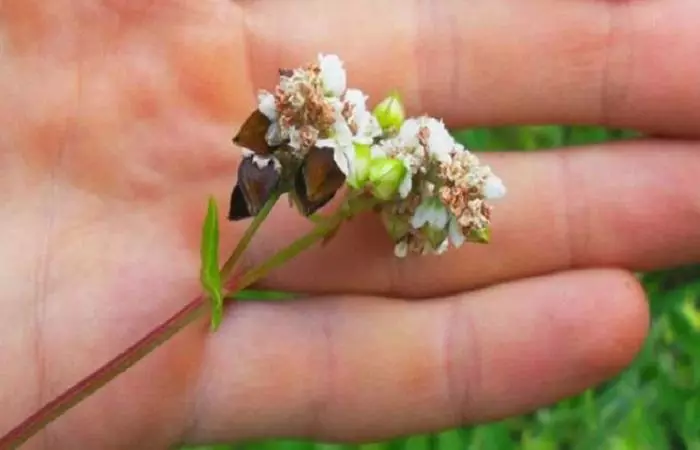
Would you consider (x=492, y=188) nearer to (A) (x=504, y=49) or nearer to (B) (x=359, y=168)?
(B) (x=359, y=168)

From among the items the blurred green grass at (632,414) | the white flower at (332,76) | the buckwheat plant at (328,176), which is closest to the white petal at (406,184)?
the buckwheat plant at (328,176)

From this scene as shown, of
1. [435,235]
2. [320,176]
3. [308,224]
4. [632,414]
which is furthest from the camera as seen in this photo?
[632,414]

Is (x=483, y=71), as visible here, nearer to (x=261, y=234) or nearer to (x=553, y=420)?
(x=261, y=234)

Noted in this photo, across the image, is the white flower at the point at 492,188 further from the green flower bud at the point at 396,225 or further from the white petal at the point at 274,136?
the white petal at the point at 274,136

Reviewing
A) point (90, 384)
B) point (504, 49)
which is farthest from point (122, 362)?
point (504, 49)

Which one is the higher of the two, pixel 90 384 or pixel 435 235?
pixel 435 235

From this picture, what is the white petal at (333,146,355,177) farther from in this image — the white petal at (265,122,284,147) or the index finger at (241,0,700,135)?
the index finger at (241,0,700,135)

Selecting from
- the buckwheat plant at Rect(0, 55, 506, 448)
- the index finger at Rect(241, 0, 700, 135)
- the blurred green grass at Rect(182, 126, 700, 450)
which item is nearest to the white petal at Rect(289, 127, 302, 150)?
the buckwheat plant at Rect(0, 55, 506, 448)
